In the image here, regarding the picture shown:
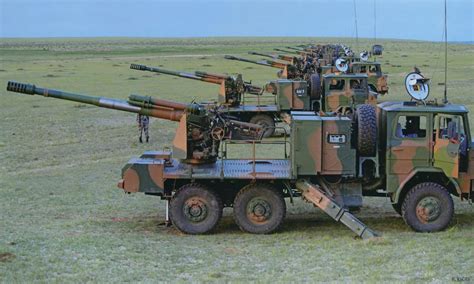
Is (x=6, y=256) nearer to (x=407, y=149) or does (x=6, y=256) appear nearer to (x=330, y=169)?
(x=330, y=169)

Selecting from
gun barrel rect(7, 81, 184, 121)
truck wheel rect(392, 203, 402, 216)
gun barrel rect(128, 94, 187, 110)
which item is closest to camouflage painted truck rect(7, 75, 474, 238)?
gun barrel rect(128, 94, 187, 110)

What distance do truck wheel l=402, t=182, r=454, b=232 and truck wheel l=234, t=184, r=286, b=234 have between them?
200 centimetres

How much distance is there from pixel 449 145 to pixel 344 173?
1670 millimetres

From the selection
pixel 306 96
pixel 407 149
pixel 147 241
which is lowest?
pixel 147 241

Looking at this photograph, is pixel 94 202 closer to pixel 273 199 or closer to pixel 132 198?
pixel 132 198

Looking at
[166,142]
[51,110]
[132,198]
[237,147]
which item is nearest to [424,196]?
[132,198]

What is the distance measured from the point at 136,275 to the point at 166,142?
13735 millimetres

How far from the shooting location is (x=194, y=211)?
12688mm

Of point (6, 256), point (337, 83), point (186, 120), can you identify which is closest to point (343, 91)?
point (337, 83)

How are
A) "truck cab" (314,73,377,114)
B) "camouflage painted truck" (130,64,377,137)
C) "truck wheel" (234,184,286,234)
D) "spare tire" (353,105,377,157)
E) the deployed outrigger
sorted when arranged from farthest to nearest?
"camouflage painted truck" (130,64,377,137) < "truck cab" (314,73,377,114) < "truck wheel" (234,184,286,234) < the deployed outrigger < "spare tire" (353,105,377,157)

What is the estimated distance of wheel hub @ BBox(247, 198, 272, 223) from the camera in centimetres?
1265

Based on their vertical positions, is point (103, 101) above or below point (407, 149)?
above

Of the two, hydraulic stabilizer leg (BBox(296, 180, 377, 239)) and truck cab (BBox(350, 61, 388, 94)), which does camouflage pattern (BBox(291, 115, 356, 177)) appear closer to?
hydraulic stabilizer leg (BBox(296, 180, 377, 239))

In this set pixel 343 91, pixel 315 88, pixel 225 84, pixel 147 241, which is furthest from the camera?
pixel 225 84
